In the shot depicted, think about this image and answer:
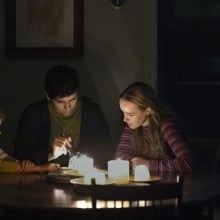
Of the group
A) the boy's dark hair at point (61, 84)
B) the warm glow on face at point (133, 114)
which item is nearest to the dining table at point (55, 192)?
the warm glow on face at point (133, 114)

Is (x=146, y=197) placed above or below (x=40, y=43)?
below

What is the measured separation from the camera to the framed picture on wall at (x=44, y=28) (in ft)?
15.9

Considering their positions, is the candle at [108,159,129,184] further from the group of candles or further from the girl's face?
the girl's face

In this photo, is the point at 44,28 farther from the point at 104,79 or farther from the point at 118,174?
the point at 118,174

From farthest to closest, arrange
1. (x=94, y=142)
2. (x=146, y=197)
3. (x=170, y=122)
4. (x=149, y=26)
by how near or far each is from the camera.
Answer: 1. (x=149, y=26)
2. (x=94, y=142)
3. (x=170, y=122)
4. (x=146, y=197)

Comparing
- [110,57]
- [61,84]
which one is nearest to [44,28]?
[110,57]

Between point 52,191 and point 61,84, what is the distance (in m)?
0.85

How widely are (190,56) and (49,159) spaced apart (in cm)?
161

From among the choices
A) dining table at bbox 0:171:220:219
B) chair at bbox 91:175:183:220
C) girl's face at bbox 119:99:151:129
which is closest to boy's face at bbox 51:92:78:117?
girl's face at bbox 119:99:151:129

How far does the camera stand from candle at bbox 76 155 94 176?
11.0ft

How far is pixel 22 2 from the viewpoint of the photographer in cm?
491

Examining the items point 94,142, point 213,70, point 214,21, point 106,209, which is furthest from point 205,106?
point 106,209

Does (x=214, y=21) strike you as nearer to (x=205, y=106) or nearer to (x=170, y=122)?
(x=205, y=106)

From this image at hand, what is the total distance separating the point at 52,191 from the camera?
3.13 metres
